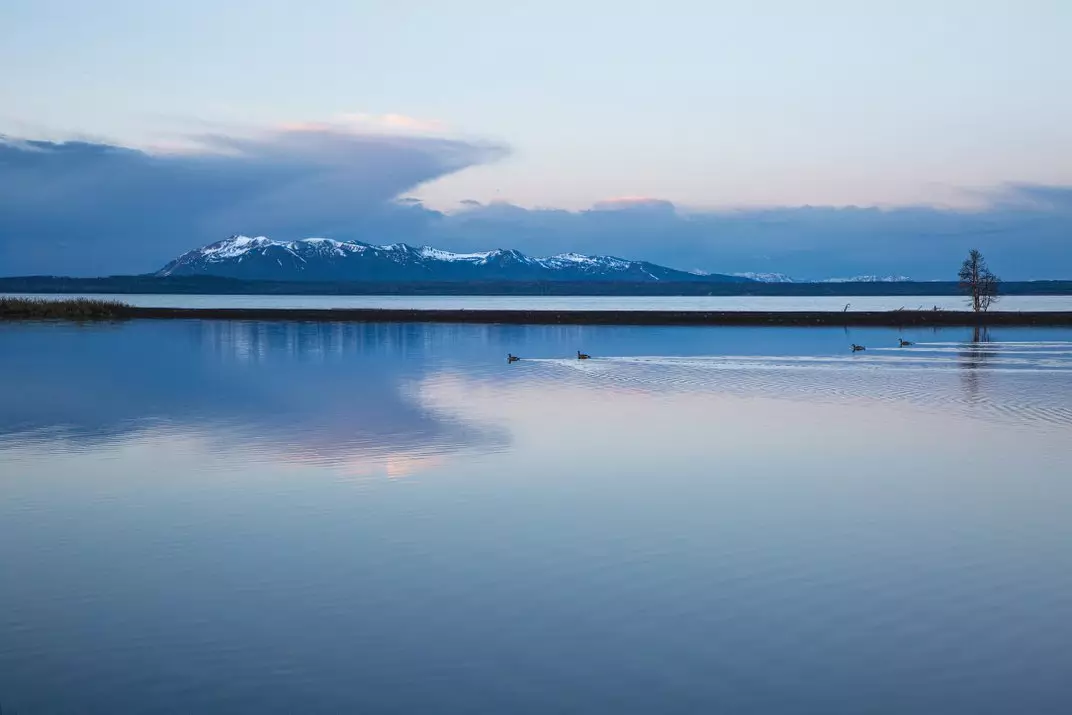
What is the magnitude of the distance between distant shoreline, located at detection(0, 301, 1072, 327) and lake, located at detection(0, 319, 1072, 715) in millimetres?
61656

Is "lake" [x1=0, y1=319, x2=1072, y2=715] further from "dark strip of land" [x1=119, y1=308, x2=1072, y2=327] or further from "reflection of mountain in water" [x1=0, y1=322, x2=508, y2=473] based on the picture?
"dark strip of land" [x1=119, y1=308, x2=1072, y2=327]

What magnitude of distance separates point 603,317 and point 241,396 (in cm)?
6879

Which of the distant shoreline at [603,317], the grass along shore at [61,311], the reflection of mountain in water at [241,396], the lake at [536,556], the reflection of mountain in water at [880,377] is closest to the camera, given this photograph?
the lake at [536,556]

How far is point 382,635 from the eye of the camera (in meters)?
9.93

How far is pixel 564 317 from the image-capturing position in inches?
3893

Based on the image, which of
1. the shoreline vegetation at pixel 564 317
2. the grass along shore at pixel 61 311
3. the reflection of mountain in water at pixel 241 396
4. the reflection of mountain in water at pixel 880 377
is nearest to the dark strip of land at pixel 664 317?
the shoreline vegetation at pixel 564 317

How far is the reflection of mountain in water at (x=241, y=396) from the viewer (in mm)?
22938

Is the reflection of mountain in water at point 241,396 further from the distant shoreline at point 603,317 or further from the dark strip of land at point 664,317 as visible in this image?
the dark strip of land at point 664,317

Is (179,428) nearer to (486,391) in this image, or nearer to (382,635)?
(486,391)

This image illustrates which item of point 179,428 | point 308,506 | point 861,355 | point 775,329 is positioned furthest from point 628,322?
point 308,506

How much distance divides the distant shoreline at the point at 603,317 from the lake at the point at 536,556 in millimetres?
61656

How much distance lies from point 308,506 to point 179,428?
10197 mm

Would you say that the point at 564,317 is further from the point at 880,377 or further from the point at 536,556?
the point at 536,556

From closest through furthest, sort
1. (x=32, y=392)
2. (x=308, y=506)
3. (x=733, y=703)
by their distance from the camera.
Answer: (x=733, y=703), (x=308, y=506), (x=32, y=392)
